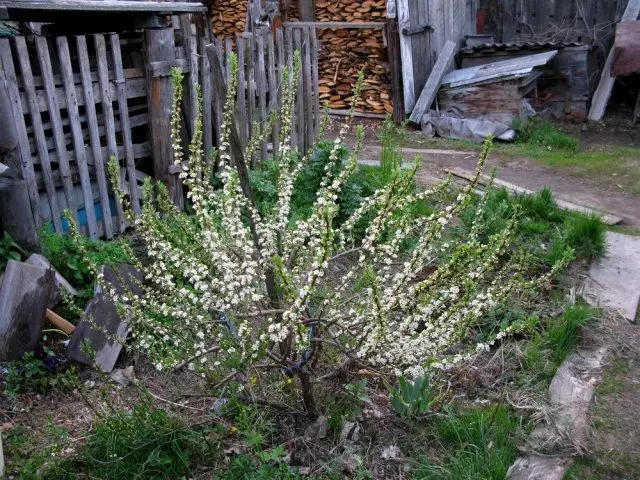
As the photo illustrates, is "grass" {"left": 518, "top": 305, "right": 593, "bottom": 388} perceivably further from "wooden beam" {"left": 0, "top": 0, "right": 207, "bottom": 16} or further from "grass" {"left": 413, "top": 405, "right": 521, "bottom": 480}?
"wooden beam" {"left": 0, "top": 0, "right": 207, "bottom": 16}

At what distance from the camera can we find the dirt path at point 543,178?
20.3 ft

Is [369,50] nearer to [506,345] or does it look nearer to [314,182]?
[314,182]

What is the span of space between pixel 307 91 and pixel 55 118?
3.04m

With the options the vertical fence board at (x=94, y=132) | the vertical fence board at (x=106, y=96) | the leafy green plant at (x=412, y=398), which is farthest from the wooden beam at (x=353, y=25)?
the leafy green plant at (x=412, y=398)

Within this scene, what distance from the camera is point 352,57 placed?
35.4 feet

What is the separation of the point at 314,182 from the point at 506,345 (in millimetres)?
2199

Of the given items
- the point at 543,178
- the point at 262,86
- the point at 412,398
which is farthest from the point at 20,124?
the point at 543,178

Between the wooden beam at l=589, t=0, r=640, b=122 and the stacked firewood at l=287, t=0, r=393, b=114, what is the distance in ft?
10.4

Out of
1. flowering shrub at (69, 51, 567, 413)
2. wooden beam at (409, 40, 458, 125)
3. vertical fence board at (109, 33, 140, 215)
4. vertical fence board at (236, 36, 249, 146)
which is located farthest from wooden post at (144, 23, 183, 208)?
wooden beam at (409, 40, 458, 125)

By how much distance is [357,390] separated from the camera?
10.1 feet

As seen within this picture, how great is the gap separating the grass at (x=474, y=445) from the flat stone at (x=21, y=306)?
2193mm

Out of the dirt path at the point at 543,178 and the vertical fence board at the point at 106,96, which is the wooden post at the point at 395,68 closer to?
the dirt path at the point at 543,178

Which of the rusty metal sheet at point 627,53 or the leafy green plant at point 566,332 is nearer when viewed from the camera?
the leafy green plant at point 566,332

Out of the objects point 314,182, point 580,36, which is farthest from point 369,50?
point 314,182
